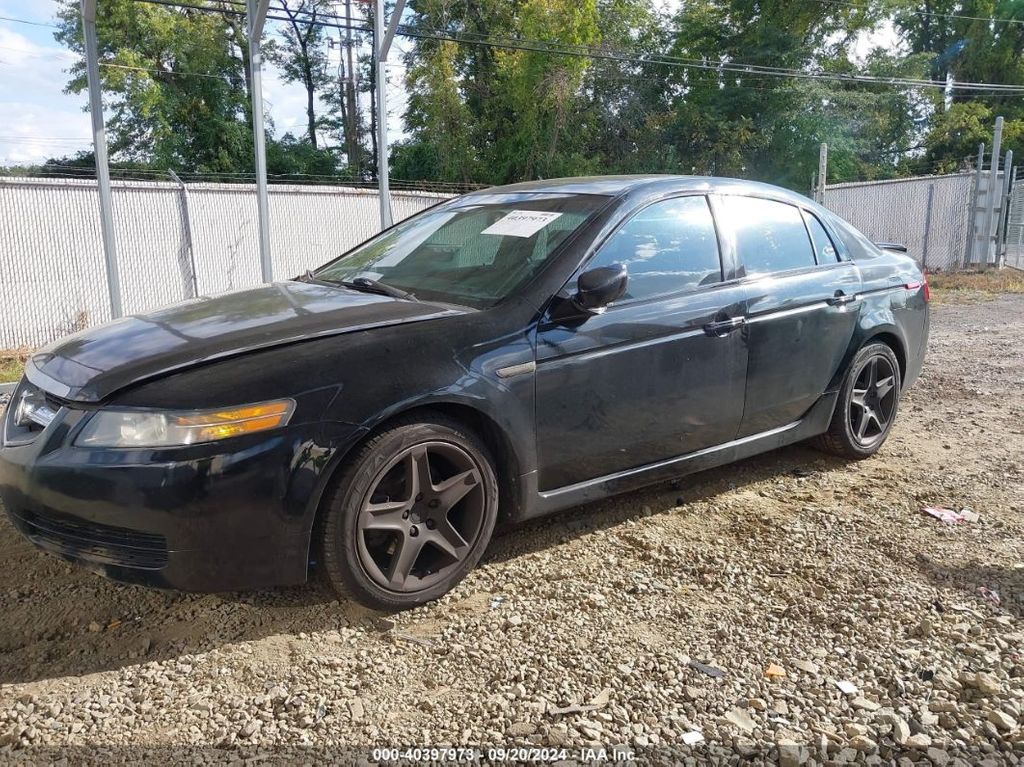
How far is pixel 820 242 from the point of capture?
4.52 meters

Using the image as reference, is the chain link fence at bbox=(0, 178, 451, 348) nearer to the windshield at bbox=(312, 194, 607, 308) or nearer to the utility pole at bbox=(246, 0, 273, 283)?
the utility pole at bbox=(246, 0, 273, 283)

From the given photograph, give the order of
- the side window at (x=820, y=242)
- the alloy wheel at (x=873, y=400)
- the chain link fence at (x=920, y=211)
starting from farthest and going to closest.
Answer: the chain link fence at (x=920, y=211), the alloy wheel at (x=873, y=400), the side window at (x=820, y=242)

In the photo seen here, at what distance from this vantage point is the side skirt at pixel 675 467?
3311mm

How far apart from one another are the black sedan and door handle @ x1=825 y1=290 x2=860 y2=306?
0.7 inches

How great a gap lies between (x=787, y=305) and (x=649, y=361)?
1.02 m

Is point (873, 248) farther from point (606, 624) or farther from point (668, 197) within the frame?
point (606, 624)

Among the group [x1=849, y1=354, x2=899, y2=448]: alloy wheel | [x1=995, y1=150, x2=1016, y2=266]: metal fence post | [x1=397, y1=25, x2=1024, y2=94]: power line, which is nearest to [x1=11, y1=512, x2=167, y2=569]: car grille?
[x1=849, y1=354, x2=899, y2=448]: alloy wheel

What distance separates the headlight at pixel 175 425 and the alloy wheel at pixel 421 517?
1.44 ft

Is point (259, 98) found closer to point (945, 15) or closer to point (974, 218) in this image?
point (974, 218)

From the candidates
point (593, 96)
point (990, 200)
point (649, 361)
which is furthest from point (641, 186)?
point (593, 96)

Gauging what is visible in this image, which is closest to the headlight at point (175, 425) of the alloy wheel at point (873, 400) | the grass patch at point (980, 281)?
the alloy wheel at point (873, 400)

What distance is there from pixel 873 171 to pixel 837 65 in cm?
470

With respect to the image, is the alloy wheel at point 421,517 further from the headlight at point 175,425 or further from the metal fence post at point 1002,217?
the metal fence post at point 1002,217

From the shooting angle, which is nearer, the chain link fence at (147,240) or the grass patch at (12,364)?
the grass patch at (12,364)
